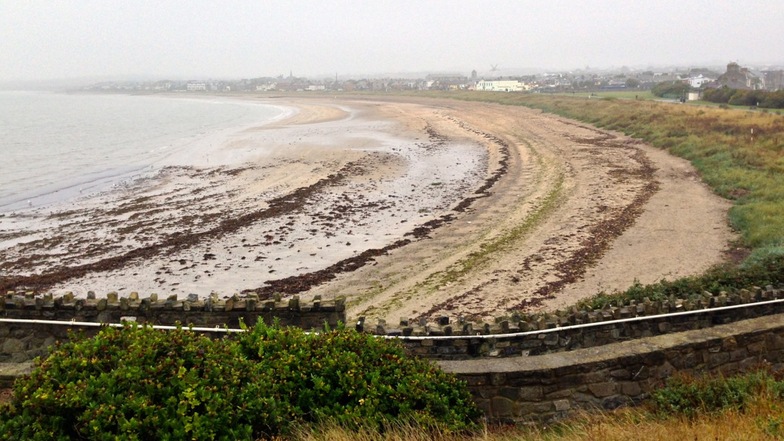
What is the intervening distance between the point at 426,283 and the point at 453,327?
7140 mm

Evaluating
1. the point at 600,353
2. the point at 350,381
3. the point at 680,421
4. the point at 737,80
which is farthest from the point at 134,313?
the point at 737,80

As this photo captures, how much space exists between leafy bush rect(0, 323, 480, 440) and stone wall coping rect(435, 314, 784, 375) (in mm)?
486

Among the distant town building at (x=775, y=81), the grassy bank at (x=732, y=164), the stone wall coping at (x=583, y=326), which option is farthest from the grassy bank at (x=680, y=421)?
the distant town building at (x=775, y=81)

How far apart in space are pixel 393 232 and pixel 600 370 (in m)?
13.4

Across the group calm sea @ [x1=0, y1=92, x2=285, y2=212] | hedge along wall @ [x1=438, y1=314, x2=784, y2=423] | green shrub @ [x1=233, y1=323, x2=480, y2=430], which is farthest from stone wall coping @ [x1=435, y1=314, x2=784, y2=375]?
calm sea @ [x1=0, y1=92, x2=285, y2=212]

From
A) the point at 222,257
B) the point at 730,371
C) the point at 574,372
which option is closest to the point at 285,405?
the point at 574,372

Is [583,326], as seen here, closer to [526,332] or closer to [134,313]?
[526,332]

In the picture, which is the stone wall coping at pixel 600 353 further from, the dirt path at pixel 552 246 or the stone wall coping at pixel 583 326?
the dirt path at pixel 552 246

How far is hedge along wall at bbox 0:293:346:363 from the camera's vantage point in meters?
8.05

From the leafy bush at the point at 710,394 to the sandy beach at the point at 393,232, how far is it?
6.29 metres

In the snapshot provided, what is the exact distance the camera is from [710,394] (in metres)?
5.88

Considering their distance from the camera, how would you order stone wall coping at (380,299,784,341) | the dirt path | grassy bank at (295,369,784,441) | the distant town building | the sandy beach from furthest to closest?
the distant town building
the sandy beach
the dirt path
stone wall coping at (380,299,784,341)
grassy bank at (295,369,784,441)

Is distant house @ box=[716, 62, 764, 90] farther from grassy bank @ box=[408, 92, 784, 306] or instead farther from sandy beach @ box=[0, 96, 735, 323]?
sandy beach @ box=[0, 96, 735, 323]

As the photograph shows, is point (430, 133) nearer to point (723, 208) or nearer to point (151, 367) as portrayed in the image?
point (723, 208)
